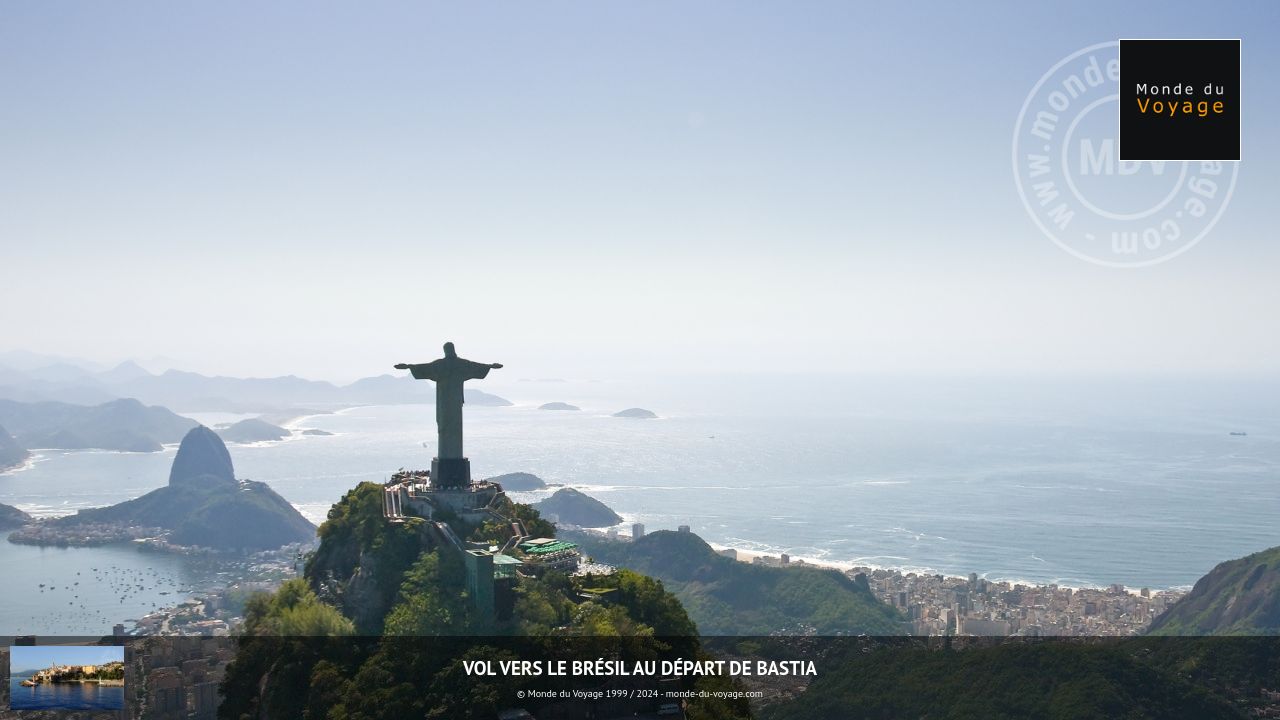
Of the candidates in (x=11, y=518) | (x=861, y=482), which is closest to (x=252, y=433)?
(x=11, y=518)

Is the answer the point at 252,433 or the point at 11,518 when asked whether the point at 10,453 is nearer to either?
the point at 252,433

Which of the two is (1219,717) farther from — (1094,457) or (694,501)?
(1094,457)

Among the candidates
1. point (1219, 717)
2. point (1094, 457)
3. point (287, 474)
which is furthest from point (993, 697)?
point (287, 474)

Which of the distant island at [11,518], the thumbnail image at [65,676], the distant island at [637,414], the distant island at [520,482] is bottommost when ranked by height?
the distant island at [11,518]

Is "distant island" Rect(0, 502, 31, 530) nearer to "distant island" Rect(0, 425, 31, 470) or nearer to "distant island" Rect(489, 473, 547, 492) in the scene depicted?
"distant island" Rect(0, 425, 31, 470)

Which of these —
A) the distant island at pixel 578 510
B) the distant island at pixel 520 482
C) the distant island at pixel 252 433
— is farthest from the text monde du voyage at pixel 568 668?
the distant island at pixel 252 433

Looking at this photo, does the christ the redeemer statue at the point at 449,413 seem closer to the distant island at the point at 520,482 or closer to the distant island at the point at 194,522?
the distant island at the point at 194,522
